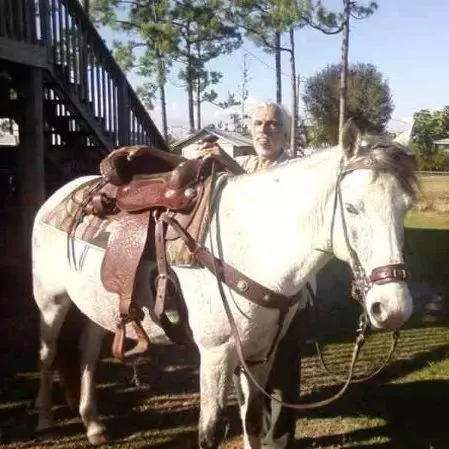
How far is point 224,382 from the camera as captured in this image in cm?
273

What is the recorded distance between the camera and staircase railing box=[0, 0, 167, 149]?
6.60 m

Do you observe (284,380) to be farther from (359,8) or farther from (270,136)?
(359,8)

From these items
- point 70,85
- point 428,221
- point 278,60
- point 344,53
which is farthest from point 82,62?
point 278,60

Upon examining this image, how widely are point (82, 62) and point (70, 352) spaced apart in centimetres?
450

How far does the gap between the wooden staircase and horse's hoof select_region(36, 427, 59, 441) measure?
3598 mm

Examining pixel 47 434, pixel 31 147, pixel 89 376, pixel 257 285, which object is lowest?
pixel 47 434

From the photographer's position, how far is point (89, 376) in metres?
4.02

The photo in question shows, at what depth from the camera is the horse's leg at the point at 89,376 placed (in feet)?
13.0

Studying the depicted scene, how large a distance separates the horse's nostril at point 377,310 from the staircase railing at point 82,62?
17.1ft

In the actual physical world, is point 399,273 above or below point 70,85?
below

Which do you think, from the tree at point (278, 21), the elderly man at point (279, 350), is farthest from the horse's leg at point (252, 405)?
the tree at point (278, 21)

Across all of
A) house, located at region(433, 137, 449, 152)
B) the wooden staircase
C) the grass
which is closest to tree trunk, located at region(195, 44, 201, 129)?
house, located at region(433, 137, 449, 152)

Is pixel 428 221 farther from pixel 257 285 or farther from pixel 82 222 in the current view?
pixel 257 285

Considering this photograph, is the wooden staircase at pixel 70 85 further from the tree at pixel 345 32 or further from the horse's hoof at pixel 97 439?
the tree at pixel 345 32
